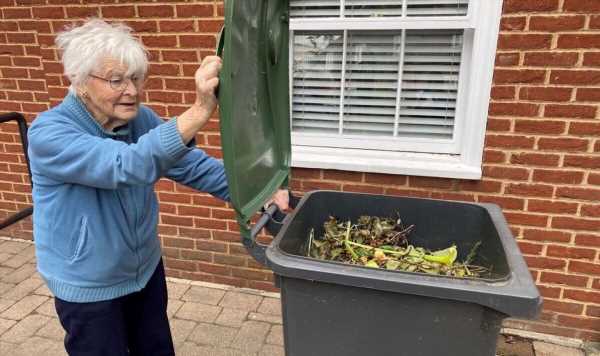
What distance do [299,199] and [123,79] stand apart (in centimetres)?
82

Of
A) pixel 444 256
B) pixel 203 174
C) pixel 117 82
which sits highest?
pixel 117 82

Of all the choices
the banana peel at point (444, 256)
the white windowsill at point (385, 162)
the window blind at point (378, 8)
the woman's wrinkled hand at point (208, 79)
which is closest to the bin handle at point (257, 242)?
the woman's wrinkled hand at point (208, 79)

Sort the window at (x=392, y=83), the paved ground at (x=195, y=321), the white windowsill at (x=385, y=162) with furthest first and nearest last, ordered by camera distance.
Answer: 1. the paved ground at (x=195, y=321)
2. the white windowsill at (x=385, y=162)
3. the window at (x=392, y=83)

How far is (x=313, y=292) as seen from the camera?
4.33 feet

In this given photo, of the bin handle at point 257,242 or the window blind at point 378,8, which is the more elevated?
the window blind at point 378,8

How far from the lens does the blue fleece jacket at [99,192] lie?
1386mm

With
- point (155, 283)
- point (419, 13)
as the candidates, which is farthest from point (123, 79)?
point (419, 13)

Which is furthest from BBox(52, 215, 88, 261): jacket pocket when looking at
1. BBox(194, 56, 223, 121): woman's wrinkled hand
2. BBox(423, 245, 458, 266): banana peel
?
BBox(423, 245, 458, 266): banana peel

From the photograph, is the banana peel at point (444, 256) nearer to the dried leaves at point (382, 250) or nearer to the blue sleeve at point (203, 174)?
the dried leaves at point (382, 250)

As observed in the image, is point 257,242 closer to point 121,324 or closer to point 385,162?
point 121,324

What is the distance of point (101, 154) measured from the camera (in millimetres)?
1401

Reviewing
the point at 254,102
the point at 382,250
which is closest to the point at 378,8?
the point at 254,102

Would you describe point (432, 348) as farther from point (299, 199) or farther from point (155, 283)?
point (155, 283)

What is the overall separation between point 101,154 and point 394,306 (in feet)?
A: 3.24
